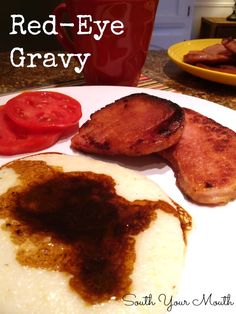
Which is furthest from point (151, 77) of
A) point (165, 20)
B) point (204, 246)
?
point (165, 20)

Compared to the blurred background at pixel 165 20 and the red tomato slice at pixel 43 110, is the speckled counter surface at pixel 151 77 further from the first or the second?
the blurred background at pixel 165 20

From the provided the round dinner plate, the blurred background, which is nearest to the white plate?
the round dinner plate

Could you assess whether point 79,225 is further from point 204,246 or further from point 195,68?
point 195,68

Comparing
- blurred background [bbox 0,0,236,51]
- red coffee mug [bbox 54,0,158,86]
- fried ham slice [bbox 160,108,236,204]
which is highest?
red coffee mug [bbox 54,0,158,86]

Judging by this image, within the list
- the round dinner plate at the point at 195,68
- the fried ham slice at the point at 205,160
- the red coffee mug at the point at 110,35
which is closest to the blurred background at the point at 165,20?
the round dinner plate at the point at 195,68

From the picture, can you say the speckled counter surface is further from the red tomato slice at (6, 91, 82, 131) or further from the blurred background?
the blurred background
